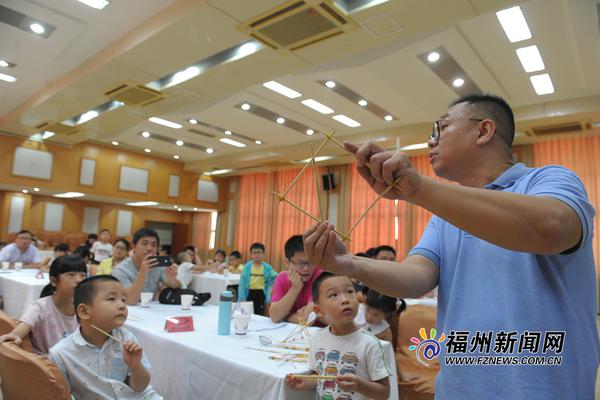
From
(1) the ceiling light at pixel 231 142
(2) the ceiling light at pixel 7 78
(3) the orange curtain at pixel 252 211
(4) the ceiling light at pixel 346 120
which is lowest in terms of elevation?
(3) the orange curtain at pixel 252 211

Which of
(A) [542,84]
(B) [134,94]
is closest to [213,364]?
(B) [134,94]

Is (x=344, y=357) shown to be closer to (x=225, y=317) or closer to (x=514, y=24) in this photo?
(x=225, y=317)

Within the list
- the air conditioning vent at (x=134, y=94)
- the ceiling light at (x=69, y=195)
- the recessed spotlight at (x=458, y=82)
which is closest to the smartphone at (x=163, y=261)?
the air conditioning vent at (x=134, y=94)

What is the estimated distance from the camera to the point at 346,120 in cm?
687

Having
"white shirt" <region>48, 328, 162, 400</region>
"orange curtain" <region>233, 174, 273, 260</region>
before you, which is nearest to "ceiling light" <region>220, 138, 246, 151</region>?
"orange curtain" <region>233, 174, 273, 260</region>

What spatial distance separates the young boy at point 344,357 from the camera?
5.18ft

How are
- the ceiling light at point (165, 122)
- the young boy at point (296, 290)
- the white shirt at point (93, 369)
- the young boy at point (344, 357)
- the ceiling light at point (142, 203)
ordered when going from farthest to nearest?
A: 1. the ceiling light at point (142, 203)
2. the ceiling light at point (165, 122)
3. the young boy at point (296, 290)
4. the white shirt at point (93, 369)
5. the young boy at point (344, 357)

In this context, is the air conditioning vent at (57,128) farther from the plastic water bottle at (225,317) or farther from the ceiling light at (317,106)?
the plastic water bottle at (225,317)

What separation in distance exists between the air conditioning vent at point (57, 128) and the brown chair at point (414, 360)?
23.6ft

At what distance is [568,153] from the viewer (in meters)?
6.98

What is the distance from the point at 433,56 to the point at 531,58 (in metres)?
1.13

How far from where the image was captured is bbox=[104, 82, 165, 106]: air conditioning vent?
5.14m

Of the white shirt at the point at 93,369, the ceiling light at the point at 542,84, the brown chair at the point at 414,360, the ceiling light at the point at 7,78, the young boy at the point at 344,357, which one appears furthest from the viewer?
the ceiling light at the point at 7,78

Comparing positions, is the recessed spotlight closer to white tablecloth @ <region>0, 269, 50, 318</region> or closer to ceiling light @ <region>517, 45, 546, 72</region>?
ceiling light @ <region>517, 45, 546, 72</region>
